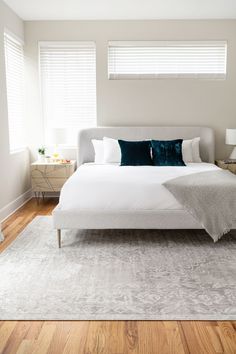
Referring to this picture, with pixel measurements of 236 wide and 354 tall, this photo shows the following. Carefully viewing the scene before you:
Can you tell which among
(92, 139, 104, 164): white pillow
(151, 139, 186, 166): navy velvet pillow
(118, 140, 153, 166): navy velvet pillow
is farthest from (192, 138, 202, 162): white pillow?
(92, 139, 104, 164): white pillow

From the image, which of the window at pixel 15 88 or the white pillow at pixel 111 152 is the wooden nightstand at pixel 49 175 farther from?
the white pillow at pixel 111 152

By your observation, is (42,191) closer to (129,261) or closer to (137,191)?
(137,191)

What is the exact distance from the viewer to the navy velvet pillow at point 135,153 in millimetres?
5164

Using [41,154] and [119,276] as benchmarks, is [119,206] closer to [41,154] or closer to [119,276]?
[119,276]

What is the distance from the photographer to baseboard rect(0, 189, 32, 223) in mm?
4910

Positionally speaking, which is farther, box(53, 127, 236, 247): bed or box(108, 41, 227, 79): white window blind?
box(108, 41, 227, 79): white window blind

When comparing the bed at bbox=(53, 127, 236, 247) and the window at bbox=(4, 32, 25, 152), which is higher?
the window at bbox=(4, 32, 25, 152)

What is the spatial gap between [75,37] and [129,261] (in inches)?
154

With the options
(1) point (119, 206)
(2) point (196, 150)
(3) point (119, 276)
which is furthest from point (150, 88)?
(3) point (119, 276)

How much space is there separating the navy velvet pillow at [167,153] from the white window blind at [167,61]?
126 cm

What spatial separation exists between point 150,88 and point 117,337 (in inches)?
176

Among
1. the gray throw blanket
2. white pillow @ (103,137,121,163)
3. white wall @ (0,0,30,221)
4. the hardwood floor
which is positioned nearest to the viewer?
the hardwood floor

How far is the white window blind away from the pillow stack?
3.70ft

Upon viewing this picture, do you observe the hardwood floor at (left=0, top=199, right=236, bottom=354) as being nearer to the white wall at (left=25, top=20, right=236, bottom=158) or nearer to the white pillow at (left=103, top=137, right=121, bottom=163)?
the white pillow at (left=103, top=137, right=121, bottom=163)
